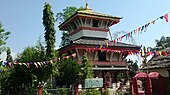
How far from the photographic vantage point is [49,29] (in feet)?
70.7

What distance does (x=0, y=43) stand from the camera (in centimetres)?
2300

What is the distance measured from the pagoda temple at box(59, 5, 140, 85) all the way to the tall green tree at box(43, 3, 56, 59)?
3272mm

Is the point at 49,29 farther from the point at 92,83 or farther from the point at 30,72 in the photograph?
the point at 92,83

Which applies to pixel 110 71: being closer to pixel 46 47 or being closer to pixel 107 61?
pixel 107 61

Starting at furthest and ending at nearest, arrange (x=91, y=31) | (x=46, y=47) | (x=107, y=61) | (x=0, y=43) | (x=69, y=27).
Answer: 1. (x=69, y=27)
2. (x=91, y=31)
3. (x=107, y=61)
4. (x=0, y=43)
5. (x=46, y=47)

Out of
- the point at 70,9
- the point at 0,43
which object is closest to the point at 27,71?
the point at 0,43

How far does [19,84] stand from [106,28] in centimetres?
1329

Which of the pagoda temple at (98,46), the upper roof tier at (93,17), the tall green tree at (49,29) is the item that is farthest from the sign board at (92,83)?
the upper roof tier at (93,17)

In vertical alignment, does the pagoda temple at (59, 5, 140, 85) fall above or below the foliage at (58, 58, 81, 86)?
above

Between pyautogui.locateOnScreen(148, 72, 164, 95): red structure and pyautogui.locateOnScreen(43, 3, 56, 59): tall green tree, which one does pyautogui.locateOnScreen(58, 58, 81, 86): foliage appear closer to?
pyautogui.locateOnScreen(43, 3, 56, 59): tall green tree

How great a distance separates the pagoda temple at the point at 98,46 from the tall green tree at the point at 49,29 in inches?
129

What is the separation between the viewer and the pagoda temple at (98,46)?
25297mm

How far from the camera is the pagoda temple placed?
25297 millimetres

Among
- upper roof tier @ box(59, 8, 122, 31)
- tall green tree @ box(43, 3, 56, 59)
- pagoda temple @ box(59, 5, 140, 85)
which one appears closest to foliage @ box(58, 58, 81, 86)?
pagoda temple @ box(59, 5, 140, 85)
